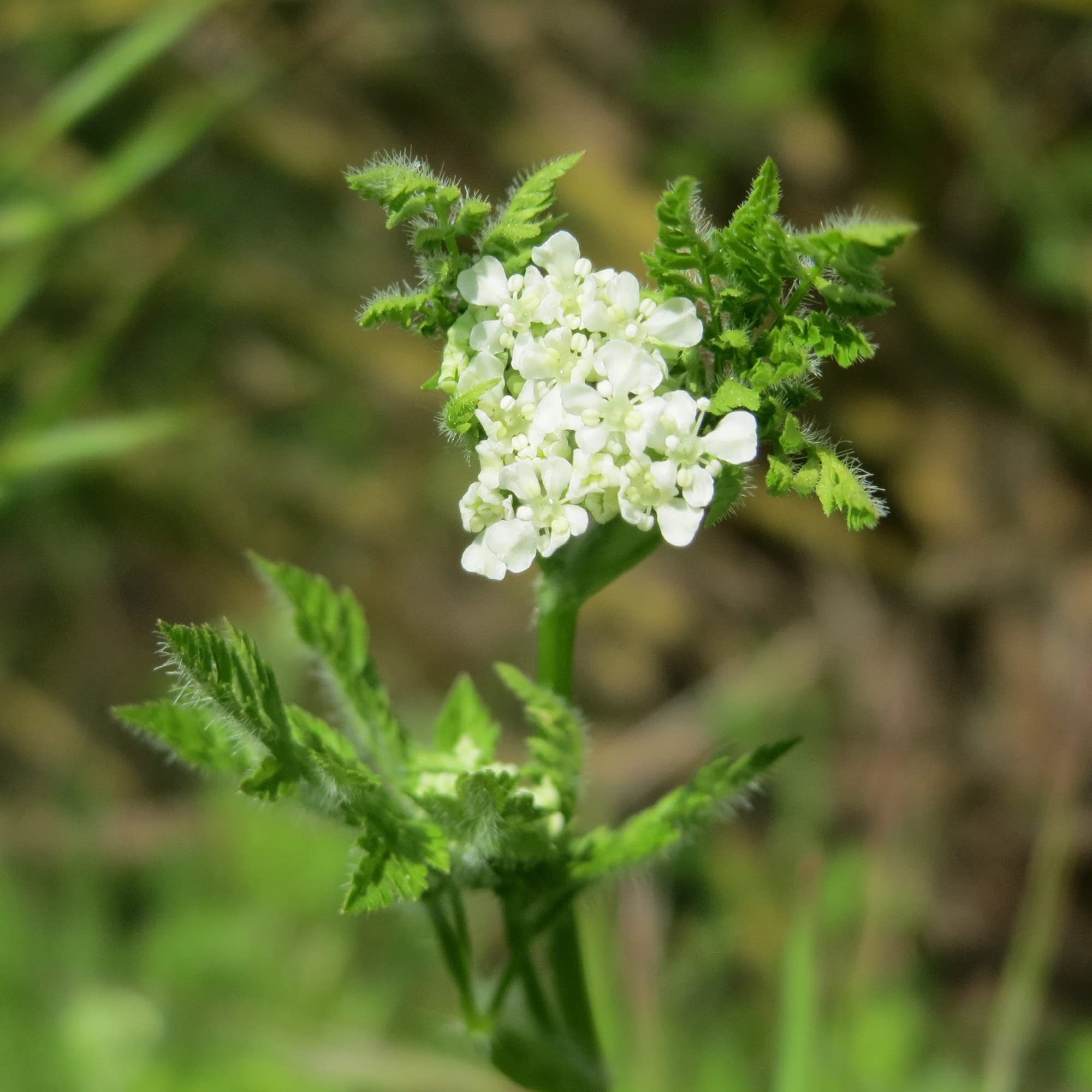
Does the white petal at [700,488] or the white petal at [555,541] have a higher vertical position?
the white petal at [700,488]

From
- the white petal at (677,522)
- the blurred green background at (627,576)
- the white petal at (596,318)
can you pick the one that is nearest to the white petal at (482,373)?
the white petal at (596,318)

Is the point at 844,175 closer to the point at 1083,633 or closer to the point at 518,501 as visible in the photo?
the point at 1083,633

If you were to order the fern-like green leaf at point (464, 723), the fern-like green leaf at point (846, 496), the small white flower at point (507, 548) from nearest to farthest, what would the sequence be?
the fern-like green leaf at point (846, 496) → the small white flower at point (507, 548) → the fern-like green leaf at point (464, 723)

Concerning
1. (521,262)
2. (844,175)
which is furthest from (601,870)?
(844,175)

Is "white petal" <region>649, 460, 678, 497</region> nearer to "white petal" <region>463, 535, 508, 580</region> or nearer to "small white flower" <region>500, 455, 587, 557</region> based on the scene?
"small white flower" <region>500, 455, 587, 557</region>

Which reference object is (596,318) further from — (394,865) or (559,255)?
(394,865)

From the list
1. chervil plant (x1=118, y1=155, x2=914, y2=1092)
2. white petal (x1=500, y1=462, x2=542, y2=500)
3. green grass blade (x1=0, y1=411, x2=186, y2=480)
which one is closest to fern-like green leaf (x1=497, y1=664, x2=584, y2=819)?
chervil plant (x1=118, y1=155, x2=914, y2=1092)

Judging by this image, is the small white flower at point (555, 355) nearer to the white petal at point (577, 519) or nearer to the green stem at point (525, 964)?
the white petal at point (577, 519)
